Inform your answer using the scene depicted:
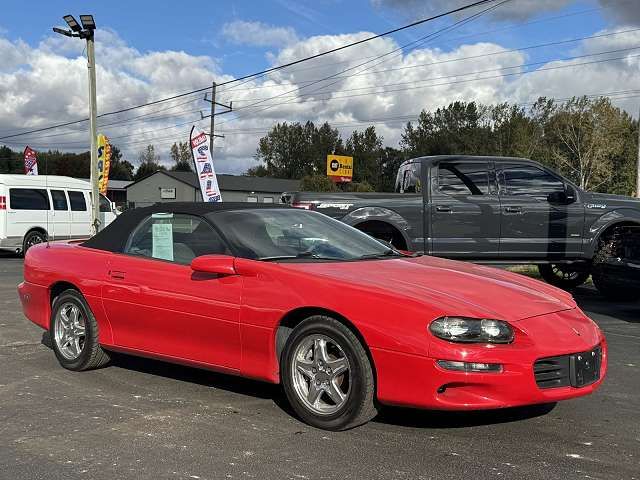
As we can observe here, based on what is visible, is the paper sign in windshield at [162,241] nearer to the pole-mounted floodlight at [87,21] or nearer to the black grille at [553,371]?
the black grille at [553,371]

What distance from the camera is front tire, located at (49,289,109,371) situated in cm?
520

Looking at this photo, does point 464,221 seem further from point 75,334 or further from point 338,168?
point 338,168

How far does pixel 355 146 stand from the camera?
115 metres

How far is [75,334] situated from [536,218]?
6762mm

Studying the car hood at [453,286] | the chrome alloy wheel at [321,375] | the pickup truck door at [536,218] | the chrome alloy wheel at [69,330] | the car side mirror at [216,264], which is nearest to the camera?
the car hood at [453,286]

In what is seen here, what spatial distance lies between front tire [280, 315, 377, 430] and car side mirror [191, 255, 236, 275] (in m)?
0.62

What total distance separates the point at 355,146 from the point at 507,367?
11330 cm

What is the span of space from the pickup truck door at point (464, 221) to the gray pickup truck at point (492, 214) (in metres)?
0.01

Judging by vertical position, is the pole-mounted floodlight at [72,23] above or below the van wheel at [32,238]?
above

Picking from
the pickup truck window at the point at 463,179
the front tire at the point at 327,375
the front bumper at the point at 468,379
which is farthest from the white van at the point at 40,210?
the front bumper at the point at 468,379

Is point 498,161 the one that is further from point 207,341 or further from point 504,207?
point 207,341

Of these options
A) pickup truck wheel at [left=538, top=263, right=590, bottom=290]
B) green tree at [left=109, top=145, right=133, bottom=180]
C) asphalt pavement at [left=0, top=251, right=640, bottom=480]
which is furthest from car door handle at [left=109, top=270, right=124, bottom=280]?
green tree at [left=109, top=145, right=133, bottom=180]

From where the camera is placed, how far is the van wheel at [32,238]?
17953 millimetres

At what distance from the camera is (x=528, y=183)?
9641 mm
